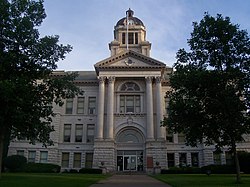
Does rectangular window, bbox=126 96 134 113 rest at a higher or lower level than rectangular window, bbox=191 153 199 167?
higher

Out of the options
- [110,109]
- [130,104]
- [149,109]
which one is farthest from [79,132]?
[149,109]

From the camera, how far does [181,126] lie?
24.3 metres

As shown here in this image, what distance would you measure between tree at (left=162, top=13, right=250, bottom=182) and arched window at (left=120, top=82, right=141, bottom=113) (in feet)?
91.1

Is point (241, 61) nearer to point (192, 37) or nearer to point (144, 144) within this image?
point (192, 37)

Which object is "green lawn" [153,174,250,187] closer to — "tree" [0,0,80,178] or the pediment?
"tree" [0,0,80,178]

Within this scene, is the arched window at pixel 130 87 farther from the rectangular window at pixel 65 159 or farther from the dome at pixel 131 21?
the dome at pixel 131 21

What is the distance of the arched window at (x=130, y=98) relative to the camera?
53.0 meters

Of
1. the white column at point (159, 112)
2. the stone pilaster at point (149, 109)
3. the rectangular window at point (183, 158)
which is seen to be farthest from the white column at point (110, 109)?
the rectangular window at point (183, 158)

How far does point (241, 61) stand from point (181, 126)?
6.61 meters

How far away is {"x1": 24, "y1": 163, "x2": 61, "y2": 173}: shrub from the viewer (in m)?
44.3

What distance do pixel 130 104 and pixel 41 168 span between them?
17520 millimetres

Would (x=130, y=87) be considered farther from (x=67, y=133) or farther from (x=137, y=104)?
(x=67, y=133)

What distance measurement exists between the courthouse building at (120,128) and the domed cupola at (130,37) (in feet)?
32.2

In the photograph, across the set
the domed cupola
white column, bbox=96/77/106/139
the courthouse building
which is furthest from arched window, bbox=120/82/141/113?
the domed cupola
